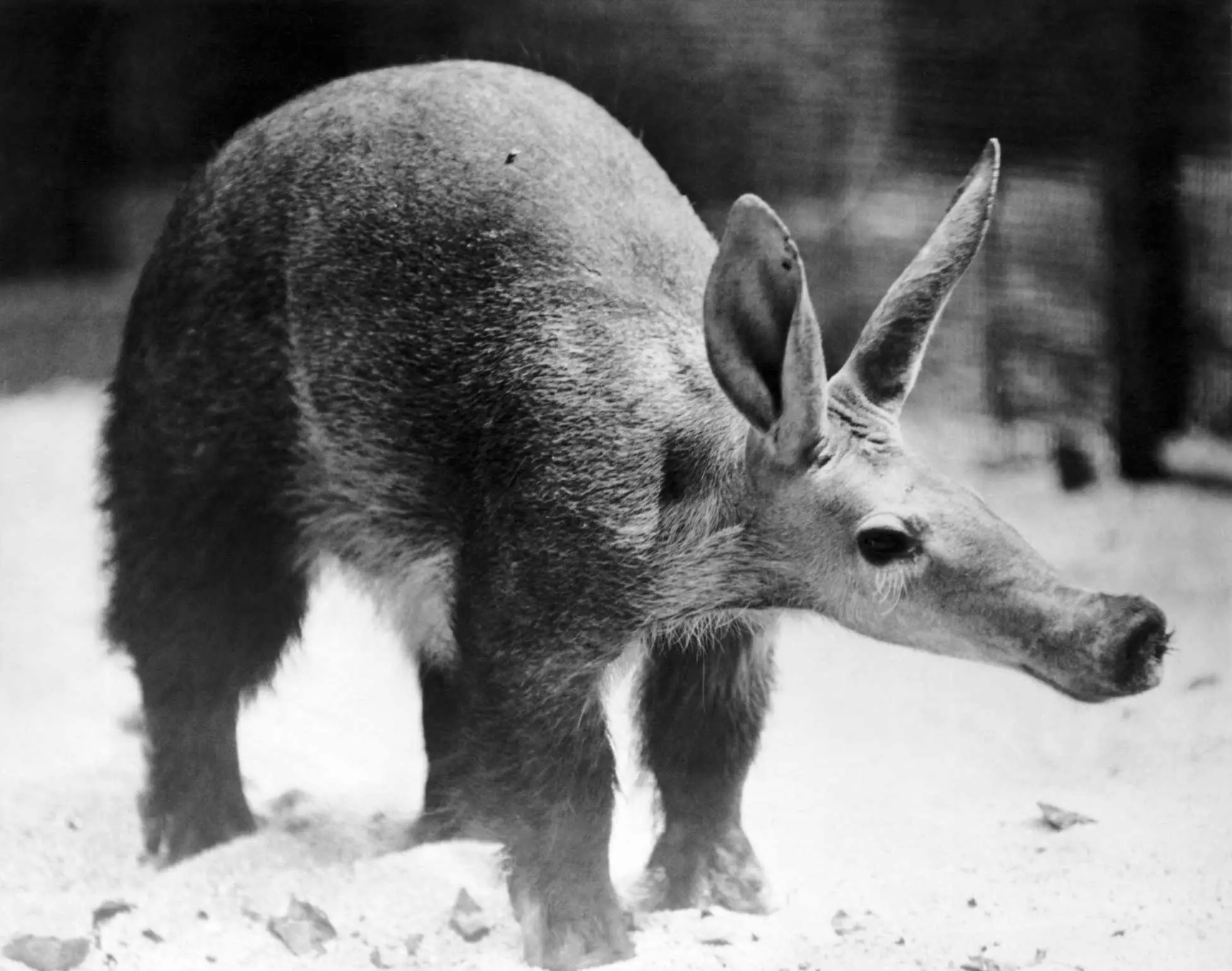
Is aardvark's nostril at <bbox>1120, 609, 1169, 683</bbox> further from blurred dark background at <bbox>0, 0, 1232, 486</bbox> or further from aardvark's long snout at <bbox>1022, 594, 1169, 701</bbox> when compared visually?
blurred dark background at <bbox>0, 0, 1232, 486</bbox>

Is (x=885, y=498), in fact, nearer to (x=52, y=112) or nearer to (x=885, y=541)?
(x=885, y=541)

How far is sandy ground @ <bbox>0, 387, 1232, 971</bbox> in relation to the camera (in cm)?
316

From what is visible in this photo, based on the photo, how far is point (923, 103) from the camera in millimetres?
Result: 3631

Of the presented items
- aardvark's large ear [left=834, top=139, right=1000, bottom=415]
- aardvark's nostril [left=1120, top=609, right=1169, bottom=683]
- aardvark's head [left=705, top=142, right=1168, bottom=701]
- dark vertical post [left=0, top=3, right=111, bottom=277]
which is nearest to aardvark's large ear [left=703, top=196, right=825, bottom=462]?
aardvark's head [left=705, top=142, right=1168, bottom=701]

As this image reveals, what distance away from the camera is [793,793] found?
3.39m

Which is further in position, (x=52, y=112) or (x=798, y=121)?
(x=798, y=121)

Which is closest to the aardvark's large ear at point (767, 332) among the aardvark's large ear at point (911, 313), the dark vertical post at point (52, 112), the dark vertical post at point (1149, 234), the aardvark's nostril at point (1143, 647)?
the aardvark's large ear at point (911, 313)

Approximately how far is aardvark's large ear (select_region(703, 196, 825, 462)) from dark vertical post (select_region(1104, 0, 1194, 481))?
133 centimetres

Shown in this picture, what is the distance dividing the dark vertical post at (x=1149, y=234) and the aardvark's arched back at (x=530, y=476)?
91 centimetres

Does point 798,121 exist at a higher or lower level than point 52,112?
higher

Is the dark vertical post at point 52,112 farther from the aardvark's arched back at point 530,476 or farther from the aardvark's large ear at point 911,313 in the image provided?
the aardvark's large ear at point 911,313

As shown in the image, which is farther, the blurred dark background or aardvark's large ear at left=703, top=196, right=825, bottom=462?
the blurred dark background

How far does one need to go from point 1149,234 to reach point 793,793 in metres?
1.50

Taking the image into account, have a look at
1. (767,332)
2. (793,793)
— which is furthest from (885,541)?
(793,793)
